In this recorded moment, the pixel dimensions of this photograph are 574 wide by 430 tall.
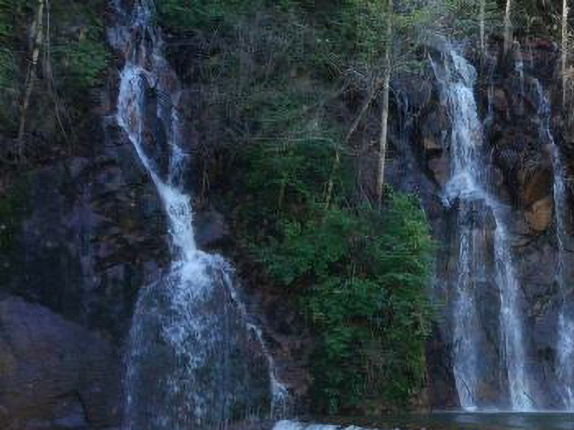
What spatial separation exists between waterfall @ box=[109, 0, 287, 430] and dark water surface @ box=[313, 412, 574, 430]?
5.83ft

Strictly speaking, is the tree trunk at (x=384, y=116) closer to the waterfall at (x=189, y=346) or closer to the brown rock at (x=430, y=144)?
the brown rock at (x=430, y=144)

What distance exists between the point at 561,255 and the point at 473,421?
7233 millimetres

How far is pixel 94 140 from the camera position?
16.2m

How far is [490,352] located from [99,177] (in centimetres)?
881

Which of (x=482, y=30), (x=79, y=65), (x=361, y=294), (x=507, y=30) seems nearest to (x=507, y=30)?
(x=507, y=30)

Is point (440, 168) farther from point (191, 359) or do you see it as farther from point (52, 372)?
point (52, 372)

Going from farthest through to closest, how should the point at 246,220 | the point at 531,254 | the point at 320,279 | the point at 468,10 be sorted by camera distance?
→ the point at 468,10 → the point at 531,254 → the point at 246,220 → the point at 320,279

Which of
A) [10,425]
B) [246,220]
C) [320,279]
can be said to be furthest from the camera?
[246,220]

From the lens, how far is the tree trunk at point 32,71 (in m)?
15.7

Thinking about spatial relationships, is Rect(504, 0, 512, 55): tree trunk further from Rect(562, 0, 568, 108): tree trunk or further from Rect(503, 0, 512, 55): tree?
Rect(562, 0, 568, 108): tree trunk

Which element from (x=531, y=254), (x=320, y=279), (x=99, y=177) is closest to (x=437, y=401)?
(x=320, y=279)

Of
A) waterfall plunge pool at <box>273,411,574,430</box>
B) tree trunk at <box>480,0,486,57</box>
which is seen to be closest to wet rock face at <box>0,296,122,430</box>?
waterfall plunge pool at <box>273,411,574,430</box>

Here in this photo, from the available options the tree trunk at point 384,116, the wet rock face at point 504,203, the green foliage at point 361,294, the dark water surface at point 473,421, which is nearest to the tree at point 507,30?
the wet rock face at point 504,203

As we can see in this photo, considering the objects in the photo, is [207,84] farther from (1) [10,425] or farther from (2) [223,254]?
(1) [10,425]
